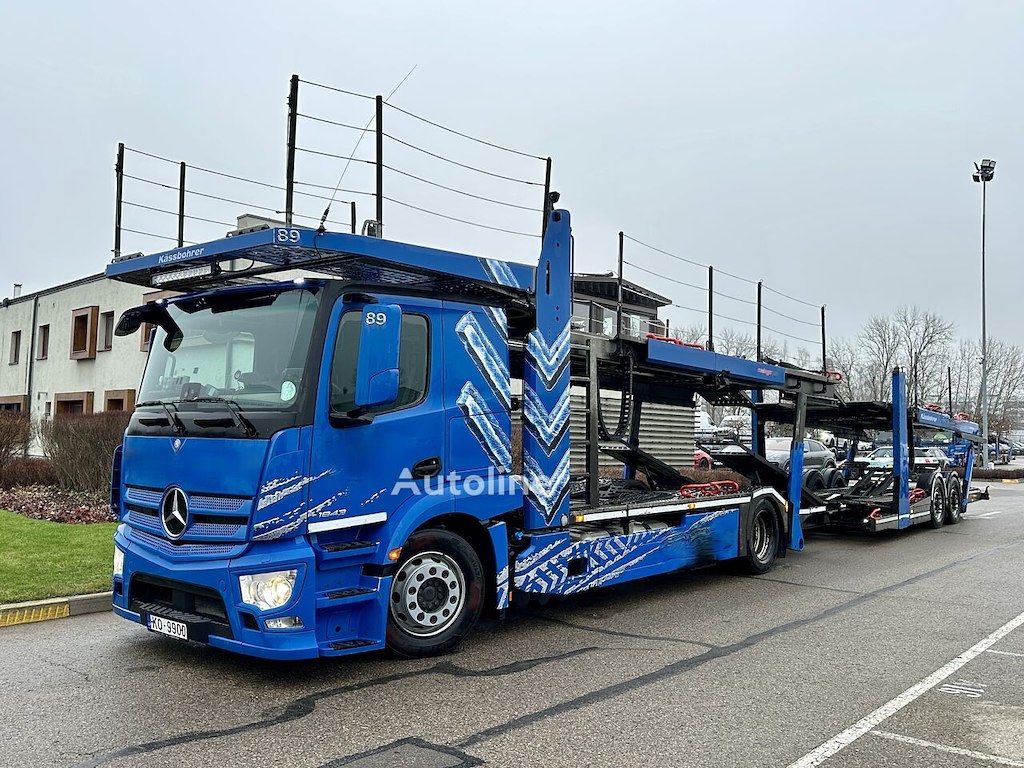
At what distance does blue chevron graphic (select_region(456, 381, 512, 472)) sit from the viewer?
20.9ft

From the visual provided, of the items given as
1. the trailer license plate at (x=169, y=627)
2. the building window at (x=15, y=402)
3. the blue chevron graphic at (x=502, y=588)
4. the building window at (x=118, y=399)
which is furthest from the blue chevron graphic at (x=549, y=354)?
the building window at (x=15, y=402)

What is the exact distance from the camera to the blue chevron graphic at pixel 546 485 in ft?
22.8

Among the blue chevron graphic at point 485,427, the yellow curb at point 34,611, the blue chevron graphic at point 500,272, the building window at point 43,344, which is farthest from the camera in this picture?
the building window at point 43,344

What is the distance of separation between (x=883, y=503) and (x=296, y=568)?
11.0 meters

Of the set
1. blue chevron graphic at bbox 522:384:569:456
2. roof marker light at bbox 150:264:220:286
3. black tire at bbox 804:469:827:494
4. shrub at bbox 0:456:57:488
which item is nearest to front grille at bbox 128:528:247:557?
roof marker light at bbox 150:264:220:286

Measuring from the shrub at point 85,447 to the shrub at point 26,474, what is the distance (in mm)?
325

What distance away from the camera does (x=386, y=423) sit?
5.78 m

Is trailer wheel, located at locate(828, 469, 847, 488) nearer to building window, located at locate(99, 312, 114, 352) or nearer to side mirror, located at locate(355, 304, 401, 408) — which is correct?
side mirror, located at locate(355, 304, 401, 408)

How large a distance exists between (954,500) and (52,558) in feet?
48.4

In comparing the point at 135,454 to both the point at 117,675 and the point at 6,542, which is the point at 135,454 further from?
the point at 6,542

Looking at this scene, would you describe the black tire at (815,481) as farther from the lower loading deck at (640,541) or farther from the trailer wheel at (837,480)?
the lower loading deck at (640,541)

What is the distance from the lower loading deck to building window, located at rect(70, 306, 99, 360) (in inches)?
873

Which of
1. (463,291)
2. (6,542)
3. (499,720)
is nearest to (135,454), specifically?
(463,291)

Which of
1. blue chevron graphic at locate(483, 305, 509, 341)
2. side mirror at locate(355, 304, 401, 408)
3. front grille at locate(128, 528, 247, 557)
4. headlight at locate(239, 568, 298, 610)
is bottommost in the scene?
headlight at locate(239, 568, 298, 610)
